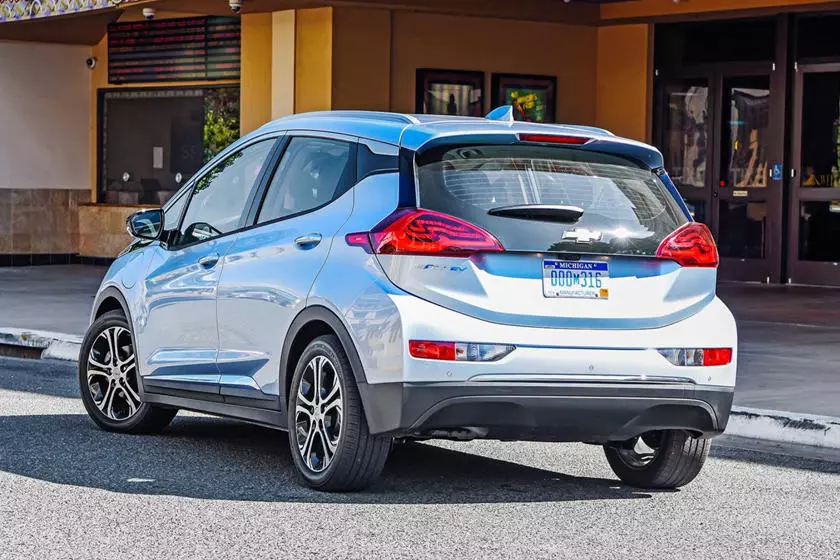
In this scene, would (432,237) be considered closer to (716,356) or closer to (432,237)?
(432,237)

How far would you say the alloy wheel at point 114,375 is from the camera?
9055 millimetres

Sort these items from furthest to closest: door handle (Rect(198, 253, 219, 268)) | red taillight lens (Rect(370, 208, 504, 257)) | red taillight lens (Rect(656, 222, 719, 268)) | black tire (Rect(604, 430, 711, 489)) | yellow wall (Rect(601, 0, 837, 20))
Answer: yellow wall (Rect(601, 0, 837, 20)) < door handle (Rect(198, 253, 219, 268)) < black tire (Rect(604, 430, 711, 489)) < red taillight lens (Rect(656, 222, 719, 268)) < red taillight lens (Rect(370, 208, 504, 257))

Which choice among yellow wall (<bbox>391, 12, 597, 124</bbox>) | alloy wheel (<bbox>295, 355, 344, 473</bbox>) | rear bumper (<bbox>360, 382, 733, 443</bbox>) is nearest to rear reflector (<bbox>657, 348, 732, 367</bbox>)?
rear bumper (<bbox>360, 382, 733, 443</bbox>)

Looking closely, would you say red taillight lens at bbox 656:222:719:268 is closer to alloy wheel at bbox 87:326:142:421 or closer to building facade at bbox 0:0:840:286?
alloy wheel at bbox 87:326:142:421

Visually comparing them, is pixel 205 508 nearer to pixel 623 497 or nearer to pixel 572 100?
pixel 623 497

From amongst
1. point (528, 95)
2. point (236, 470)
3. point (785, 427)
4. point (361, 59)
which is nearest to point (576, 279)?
point (236, 470)

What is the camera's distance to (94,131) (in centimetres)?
2505

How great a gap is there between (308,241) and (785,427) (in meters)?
3.43

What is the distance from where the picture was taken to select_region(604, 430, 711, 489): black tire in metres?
7.60

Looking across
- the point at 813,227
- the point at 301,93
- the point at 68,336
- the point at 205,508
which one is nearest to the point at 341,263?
the point at 205,508

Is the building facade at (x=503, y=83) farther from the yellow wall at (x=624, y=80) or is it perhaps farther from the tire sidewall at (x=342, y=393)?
the tire sidewall at (x=342, y=393)

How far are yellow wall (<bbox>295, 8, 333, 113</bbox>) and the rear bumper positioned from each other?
1273 cm

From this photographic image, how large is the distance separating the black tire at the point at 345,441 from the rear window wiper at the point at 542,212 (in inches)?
36.1

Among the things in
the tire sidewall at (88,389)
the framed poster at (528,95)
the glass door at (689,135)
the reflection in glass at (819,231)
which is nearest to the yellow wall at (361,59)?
the framed poster at (528,95)
